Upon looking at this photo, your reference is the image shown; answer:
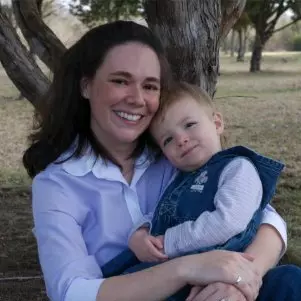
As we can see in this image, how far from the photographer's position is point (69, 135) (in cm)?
211

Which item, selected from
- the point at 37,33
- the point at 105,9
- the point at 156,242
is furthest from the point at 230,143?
the point at 105,9

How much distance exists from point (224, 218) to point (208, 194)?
155mm

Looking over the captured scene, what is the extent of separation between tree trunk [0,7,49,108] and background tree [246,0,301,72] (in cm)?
2408

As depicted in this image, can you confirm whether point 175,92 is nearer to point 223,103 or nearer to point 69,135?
point 69,135

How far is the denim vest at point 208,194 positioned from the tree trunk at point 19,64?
1.64 meters

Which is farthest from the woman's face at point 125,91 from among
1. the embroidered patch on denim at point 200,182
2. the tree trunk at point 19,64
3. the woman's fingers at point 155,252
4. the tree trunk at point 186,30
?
the tree trunk at point 19,64

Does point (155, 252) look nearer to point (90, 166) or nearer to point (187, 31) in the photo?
point (90, 166)

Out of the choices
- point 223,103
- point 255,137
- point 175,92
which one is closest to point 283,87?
point 223,103

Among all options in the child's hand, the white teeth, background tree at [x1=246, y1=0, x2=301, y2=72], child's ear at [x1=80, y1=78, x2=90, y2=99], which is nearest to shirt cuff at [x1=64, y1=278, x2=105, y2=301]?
the child's hand

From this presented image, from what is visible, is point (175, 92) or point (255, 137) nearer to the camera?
point (175, 92)

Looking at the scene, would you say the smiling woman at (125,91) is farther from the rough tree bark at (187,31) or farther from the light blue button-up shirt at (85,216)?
the rough tree bark at (187,31)

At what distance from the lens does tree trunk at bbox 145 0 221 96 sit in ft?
9.12

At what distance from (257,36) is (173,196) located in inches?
1056

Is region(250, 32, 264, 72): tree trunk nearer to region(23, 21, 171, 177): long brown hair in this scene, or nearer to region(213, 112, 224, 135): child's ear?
region(213, 112, 224, 135): child's ear
